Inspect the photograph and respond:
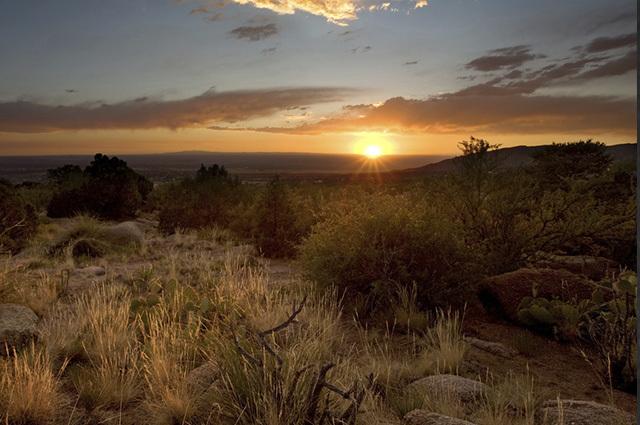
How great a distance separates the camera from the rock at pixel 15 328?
5836 millimetres

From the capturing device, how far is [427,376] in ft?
18.4

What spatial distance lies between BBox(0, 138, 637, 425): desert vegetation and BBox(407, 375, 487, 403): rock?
0.07 feet

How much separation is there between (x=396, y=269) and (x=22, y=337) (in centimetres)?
499

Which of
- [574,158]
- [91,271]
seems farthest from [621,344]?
[574,158]

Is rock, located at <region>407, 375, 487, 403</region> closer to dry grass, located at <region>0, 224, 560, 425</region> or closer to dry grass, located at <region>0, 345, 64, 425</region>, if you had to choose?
dry grass, located at <region>0, 224, 560, 425</region>

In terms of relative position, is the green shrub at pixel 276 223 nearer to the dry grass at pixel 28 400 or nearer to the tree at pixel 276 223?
the tree at pixel 276 223

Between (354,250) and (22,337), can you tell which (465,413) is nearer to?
(354,250)

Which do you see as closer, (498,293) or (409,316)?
(409,316)

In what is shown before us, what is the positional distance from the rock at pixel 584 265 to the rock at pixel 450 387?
5.56m

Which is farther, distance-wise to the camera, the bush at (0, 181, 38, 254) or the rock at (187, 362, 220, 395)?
the bush at (0, 181, 38, 254)

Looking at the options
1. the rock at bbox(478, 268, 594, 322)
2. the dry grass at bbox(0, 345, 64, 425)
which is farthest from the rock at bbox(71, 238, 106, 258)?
the dry grass at bbox(0, 345, 64, 425)

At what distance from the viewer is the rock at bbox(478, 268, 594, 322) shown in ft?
27.3

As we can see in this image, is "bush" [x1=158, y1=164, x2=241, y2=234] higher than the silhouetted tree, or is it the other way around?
the silhouetted tree

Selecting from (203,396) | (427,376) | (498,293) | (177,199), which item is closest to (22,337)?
(203,396)
